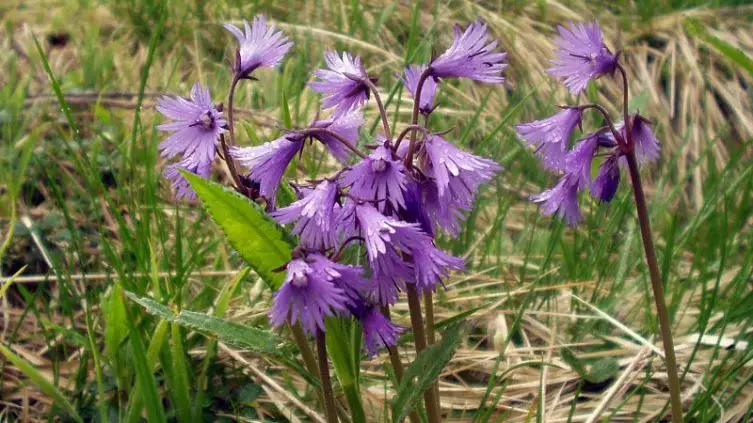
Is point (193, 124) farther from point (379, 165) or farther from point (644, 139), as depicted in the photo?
point (644, 139)

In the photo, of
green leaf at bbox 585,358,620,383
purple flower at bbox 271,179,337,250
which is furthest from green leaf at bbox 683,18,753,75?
green leaf at bbox 585,358,620,383

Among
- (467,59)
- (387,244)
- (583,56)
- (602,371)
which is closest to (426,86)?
(467,59)

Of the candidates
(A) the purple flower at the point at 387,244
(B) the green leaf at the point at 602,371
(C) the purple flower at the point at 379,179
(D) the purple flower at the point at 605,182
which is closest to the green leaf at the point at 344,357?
(A) the purple flower at the point at 387,244

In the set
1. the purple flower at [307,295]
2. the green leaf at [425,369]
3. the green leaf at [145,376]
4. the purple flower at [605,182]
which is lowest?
the green leaf at [145,376]

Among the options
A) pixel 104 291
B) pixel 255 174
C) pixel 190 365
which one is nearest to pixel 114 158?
pixel 104 291

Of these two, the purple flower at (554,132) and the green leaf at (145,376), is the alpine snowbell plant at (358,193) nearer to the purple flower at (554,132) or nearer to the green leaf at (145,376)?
the purple flower at (554,132)
